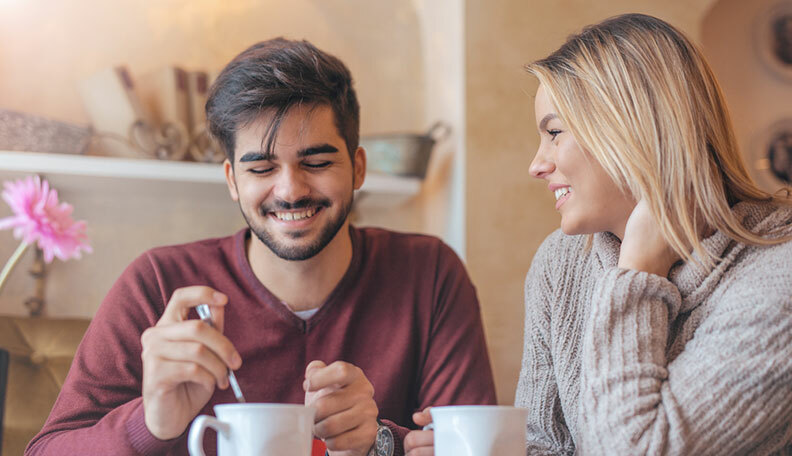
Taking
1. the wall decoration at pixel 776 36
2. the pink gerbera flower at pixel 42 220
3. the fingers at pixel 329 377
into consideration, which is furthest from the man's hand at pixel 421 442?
the wall decoration at pixel 776 36

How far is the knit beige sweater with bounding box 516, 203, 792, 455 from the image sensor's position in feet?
2.60

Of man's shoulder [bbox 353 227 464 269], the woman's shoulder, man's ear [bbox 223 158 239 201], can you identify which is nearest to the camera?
the woman's shoulder

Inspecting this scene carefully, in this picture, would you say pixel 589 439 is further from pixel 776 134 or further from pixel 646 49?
pixel 776 134

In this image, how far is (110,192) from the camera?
2.06 meters

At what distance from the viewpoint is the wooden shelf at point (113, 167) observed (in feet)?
5.81

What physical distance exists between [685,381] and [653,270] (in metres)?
0.15

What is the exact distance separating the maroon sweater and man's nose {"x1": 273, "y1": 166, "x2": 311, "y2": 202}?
200mm

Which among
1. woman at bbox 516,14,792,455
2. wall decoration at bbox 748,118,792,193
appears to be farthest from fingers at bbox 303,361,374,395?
wall decoration at bbox 748,118,792,193

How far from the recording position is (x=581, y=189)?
101 centimetres

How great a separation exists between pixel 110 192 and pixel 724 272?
1691mm

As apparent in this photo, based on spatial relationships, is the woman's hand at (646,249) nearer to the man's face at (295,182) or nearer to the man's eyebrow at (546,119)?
the man's eyebrow at (546,119)

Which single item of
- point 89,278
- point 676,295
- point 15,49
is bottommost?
point 89,278

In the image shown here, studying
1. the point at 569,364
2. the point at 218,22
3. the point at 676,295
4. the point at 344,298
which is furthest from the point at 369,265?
the point at 218,22

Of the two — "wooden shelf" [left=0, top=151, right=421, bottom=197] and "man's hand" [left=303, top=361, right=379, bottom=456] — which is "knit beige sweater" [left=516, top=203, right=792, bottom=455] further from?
"wooden shelf" [left=0, top=151, right=421, bottom=197]
